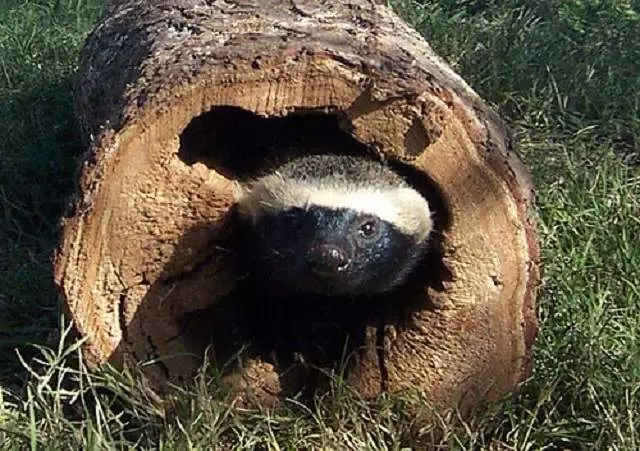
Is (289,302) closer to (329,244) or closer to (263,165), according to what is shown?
(263,165)

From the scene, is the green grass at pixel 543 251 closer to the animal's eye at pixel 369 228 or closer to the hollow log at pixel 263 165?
the hollow log at pixel 263 165

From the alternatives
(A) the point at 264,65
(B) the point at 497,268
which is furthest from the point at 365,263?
(A) the point at 264,65

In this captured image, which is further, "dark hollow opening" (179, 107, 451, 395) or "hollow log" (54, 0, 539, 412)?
"dark hollow opening" (179, 107, 451, 395)

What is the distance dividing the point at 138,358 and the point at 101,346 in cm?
12

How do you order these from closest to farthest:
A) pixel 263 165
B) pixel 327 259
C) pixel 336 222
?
pixel 327 259, pixel 336 222, pixel 263 165

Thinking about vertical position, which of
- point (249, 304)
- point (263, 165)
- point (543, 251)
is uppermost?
point (263, 165)

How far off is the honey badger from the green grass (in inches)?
13.8

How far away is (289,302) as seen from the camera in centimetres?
384

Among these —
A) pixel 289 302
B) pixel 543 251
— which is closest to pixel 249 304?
pixel 289 302

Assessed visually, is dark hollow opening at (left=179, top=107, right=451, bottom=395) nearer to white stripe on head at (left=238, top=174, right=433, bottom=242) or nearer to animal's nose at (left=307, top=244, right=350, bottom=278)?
white stripe on head at (left=238, top=174, right=433, bottom=242)

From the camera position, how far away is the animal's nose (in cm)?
323

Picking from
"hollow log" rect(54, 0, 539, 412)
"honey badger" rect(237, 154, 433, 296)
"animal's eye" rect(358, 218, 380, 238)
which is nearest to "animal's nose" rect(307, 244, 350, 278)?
"honey badger" rect(237, 154, 433, 296)

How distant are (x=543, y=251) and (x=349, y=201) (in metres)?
0.91

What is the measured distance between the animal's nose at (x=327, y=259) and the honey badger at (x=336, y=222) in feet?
0.05
